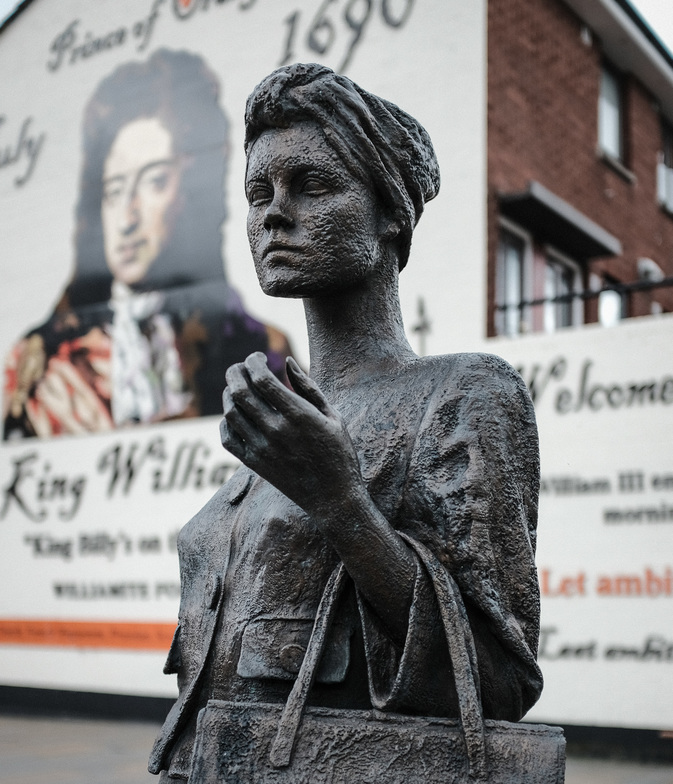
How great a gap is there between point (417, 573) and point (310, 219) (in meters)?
→ 0.74

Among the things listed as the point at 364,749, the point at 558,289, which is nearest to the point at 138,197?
the point at 558,289

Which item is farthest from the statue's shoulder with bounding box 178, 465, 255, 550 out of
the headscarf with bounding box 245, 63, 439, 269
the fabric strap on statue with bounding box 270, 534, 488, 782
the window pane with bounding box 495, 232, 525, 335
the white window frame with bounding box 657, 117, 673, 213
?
the white window frame with bounding box 657, 117, 673, 213

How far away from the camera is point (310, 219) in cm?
227

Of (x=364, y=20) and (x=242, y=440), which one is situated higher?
(x=364, y=20)

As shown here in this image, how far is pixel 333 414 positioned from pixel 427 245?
8.98m

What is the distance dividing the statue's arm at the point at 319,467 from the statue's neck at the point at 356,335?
48 cm

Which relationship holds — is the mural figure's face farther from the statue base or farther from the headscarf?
the statue base

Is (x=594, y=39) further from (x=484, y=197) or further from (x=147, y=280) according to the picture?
(x=147, y=280)

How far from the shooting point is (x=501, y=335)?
11148 millimetres

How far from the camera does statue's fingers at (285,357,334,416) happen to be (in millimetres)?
1884

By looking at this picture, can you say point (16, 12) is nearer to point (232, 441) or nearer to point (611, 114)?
point (611, 114)

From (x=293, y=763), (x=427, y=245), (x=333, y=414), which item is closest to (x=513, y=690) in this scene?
(x=293, y=763)

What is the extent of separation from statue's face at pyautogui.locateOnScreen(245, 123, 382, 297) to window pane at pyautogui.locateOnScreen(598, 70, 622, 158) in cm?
1241

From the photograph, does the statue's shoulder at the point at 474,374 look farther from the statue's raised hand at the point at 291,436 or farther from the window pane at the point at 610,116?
the window pane at the point at 610,116
